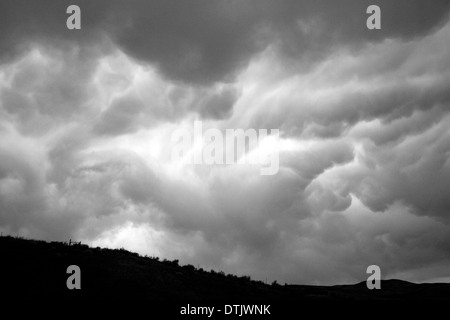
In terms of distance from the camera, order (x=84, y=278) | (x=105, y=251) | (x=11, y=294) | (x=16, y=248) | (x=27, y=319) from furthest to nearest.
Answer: (x=105, y=251), (x=16, y=248), (x=84, y=278), (x=11, y=294), (x=27, y=319)

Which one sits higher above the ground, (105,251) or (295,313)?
(105,251)

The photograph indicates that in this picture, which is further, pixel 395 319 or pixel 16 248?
pixel 16 248

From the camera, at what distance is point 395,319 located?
27.5 m

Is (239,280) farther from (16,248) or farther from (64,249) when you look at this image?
(16,248)

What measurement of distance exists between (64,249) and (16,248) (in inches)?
157

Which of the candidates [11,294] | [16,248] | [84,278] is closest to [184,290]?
[84,278]

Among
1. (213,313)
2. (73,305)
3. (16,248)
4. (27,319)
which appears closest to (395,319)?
(213,313)

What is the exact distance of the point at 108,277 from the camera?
33625 mm

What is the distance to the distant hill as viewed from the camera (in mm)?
30734

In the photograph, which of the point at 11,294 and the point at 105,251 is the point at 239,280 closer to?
the point at 105,251

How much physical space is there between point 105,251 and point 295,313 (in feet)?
66.6

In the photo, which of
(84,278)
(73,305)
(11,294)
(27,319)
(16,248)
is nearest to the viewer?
(27,319)

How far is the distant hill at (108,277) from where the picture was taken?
101ft

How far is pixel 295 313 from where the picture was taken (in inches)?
1085
